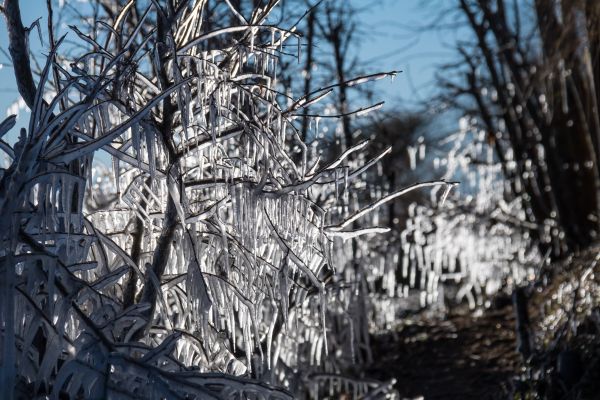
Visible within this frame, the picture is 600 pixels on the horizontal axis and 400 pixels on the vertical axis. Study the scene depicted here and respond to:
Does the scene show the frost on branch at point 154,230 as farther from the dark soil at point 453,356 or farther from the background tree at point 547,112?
the background tree at point 547,112

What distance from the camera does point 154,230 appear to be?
173 inches

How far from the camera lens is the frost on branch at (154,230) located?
3094mm

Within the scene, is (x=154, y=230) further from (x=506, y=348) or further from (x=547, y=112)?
(x=547, y=112)

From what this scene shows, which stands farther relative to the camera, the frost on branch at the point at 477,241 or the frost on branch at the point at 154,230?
the frost on branch at the point at 477,241

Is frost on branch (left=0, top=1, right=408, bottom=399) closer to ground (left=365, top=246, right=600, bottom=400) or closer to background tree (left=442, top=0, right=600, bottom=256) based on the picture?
ground (left=365, top=246, right=600, bottom=400)

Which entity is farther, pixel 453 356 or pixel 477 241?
pixel 477 241

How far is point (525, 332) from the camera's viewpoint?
25.0 ft

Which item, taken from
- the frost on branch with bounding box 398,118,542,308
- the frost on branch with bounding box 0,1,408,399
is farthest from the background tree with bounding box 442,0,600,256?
the frost on branch with bounding box 0,1,408,399

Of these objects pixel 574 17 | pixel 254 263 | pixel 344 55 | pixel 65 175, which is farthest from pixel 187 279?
pixel 574 17

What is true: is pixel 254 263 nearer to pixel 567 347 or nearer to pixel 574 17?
pixel 567 347

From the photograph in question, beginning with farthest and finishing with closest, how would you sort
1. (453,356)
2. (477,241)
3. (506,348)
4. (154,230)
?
(477,241), (453,356), (506,348), (154,230)

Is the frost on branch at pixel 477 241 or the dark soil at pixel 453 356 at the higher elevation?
the frost on branch at pixel 477 241

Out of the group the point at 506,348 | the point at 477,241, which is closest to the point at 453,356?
the point at 506,348

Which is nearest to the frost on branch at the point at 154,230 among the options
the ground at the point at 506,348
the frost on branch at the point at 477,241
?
the ground at the point at 506,348
